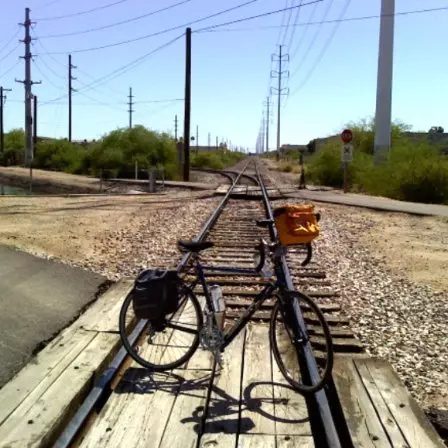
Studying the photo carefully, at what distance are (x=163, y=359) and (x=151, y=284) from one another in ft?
2.29

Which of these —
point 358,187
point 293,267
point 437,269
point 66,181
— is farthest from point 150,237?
point 66,181

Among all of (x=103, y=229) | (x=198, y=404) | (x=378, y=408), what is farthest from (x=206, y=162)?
(x=378, y=408)

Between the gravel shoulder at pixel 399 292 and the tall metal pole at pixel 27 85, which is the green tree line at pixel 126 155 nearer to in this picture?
the tall metal pole at pixel 27 85

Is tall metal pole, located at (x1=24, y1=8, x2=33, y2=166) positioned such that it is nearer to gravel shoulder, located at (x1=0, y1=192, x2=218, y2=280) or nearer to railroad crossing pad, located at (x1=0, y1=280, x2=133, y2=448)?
gravel shoulder, located at (x1=0, y1=192, x2=218, y2=280)

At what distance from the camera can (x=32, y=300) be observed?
6883 mm

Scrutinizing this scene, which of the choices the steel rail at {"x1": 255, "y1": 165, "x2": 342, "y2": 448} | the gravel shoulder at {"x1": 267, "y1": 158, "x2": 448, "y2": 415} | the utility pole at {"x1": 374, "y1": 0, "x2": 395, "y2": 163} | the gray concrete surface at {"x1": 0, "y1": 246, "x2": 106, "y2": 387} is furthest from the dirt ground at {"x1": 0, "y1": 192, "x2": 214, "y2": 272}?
the utility pole at {"x1": 374, "y1": 0, "x2": 395, "y2": 163}

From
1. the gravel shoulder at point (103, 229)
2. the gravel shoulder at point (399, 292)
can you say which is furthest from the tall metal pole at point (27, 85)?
the gravel shoulder at point (399, 292)

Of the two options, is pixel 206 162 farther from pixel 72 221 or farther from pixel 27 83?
pixel 72 221

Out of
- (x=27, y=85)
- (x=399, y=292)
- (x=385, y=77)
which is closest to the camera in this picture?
(x=399, y=292)

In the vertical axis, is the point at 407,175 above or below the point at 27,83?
below

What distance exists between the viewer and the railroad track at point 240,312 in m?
4.14

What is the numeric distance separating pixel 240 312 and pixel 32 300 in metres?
2.17

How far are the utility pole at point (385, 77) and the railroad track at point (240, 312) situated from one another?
21318 millimetres

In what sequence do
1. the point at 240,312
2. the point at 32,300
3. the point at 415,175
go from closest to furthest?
1. the point at 32,300
2. the point at 240,312
3. the point at 415,175
